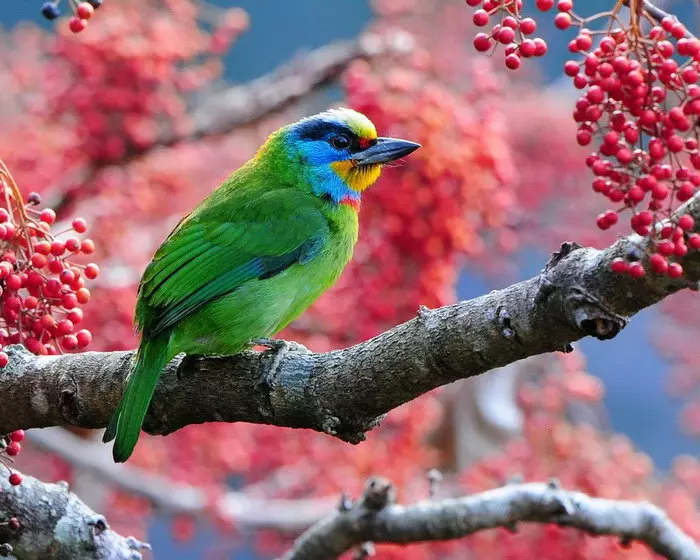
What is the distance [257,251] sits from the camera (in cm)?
295

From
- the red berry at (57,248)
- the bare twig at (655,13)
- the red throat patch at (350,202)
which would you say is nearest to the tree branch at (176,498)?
the red throat patch at (350,202)

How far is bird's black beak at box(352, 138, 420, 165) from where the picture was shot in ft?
10.6

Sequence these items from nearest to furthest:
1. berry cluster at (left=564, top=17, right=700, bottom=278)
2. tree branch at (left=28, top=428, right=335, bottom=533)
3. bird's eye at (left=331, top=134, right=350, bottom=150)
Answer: berry cluster at (left=564, top=17, right=700, bottom=278), bird's eye at (left=331, top=134, right=350, bottom=150), tree branch at (left=28, top=428, right=335, bottom=533)

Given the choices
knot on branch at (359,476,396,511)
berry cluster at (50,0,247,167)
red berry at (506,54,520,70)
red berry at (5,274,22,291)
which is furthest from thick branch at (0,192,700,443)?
berry cluster at (50,0,247,167)

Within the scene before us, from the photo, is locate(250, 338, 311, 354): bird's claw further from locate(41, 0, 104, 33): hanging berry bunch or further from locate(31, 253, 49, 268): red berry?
locate(41, 0, 104, 33): hanging berry bunch

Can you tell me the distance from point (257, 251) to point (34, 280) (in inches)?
32.1

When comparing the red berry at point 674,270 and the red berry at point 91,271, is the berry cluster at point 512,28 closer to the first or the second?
the red berry at point 674,270

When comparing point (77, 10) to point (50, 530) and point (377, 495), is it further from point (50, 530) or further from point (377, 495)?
point (377, 495)

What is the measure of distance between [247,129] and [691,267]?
10.3 feet

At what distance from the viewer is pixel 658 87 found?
71.7 inches

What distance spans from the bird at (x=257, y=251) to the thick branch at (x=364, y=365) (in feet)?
0.34

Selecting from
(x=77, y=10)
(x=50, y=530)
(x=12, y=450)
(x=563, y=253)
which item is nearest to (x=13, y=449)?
(x=12, y=450)

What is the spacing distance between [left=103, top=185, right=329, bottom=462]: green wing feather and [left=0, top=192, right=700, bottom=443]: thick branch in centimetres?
17

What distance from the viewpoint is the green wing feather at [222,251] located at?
106 inches
